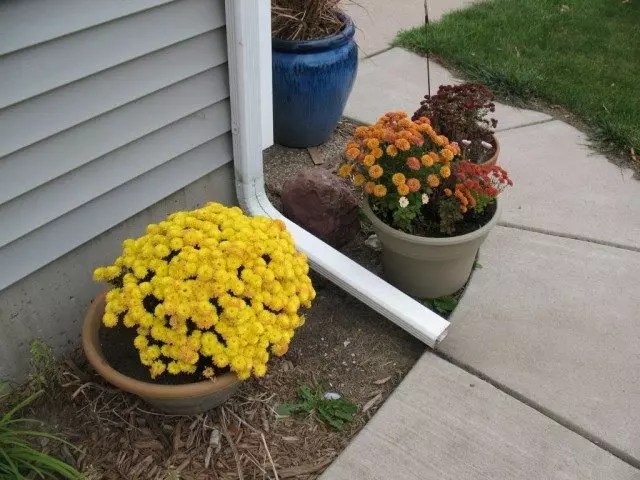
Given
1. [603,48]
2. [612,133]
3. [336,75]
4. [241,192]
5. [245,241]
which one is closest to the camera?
[245,241]

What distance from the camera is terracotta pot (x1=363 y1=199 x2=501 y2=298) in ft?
7.38

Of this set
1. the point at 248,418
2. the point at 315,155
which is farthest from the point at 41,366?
the point at 315,155

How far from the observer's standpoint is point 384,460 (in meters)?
1.89

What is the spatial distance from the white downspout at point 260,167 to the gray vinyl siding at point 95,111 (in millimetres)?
83

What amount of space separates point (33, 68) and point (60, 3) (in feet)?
0.63

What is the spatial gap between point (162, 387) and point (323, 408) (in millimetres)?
561

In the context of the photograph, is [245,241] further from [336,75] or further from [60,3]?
[336,75]

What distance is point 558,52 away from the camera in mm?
4371

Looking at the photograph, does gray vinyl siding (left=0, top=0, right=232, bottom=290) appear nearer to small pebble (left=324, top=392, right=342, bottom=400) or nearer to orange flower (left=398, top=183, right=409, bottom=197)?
orange flower (left=398, top=183, right=409, bottom=197)

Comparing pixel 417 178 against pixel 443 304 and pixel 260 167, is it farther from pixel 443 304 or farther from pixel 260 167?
pixel 260 167

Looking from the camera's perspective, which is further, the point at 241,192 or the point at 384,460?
the point at 241,192

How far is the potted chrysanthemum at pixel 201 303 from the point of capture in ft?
5.70

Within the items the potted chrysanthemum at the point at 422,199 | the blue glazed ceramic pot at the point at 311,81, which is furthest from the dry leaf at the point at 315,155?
the potted chrysanthemum at the point at 422,199

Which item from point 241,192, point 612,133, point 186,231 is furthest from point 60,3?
point 612,133
